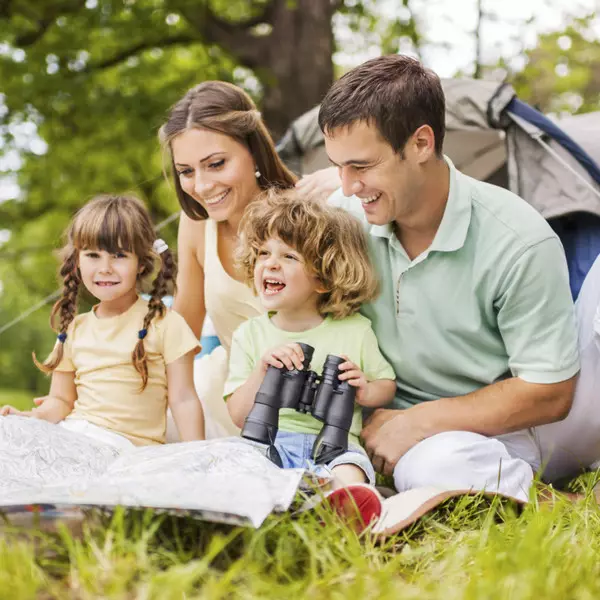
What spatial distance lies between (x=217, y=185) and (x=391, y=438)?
100 cm

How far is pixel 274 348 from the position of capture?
2314mm

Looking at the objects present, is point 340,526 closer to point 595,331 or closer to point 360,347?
point 360,347

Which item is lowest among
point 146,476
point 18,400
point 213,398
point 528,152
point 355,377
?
point 18,400

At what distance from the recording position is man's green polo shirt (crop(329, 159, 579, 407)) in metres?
2.36

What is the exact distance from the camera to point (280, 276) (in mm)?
2385

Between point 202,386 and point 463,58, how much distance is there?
5.46 meters

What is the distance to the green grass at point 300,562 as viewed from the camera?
1.43 m

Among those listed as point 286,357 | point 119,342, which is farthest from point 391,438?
point 119,342

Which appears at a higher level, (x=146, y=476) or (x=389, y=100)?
(x=389, y=100)

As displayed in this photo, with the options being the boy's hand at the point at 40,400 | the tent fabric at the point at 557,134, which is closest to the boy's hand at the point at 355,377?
the boy's hand at the point at 40,400

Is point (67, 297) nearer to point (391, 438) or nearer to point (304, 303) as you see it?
point (304, 303)

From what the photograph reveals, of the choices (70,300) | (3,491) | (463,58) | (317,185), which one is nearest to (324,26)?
(463,58)

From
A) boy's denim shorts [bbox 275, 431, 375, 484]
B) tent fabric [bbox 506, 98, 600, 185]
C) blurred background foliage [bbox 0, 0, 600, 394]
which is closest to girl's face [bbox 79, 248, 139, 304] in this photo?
boy's denim shorts [bbox 275, 431, 375, 484]

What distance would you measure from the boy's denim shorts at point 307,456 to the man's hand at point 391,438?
0.10 metres
